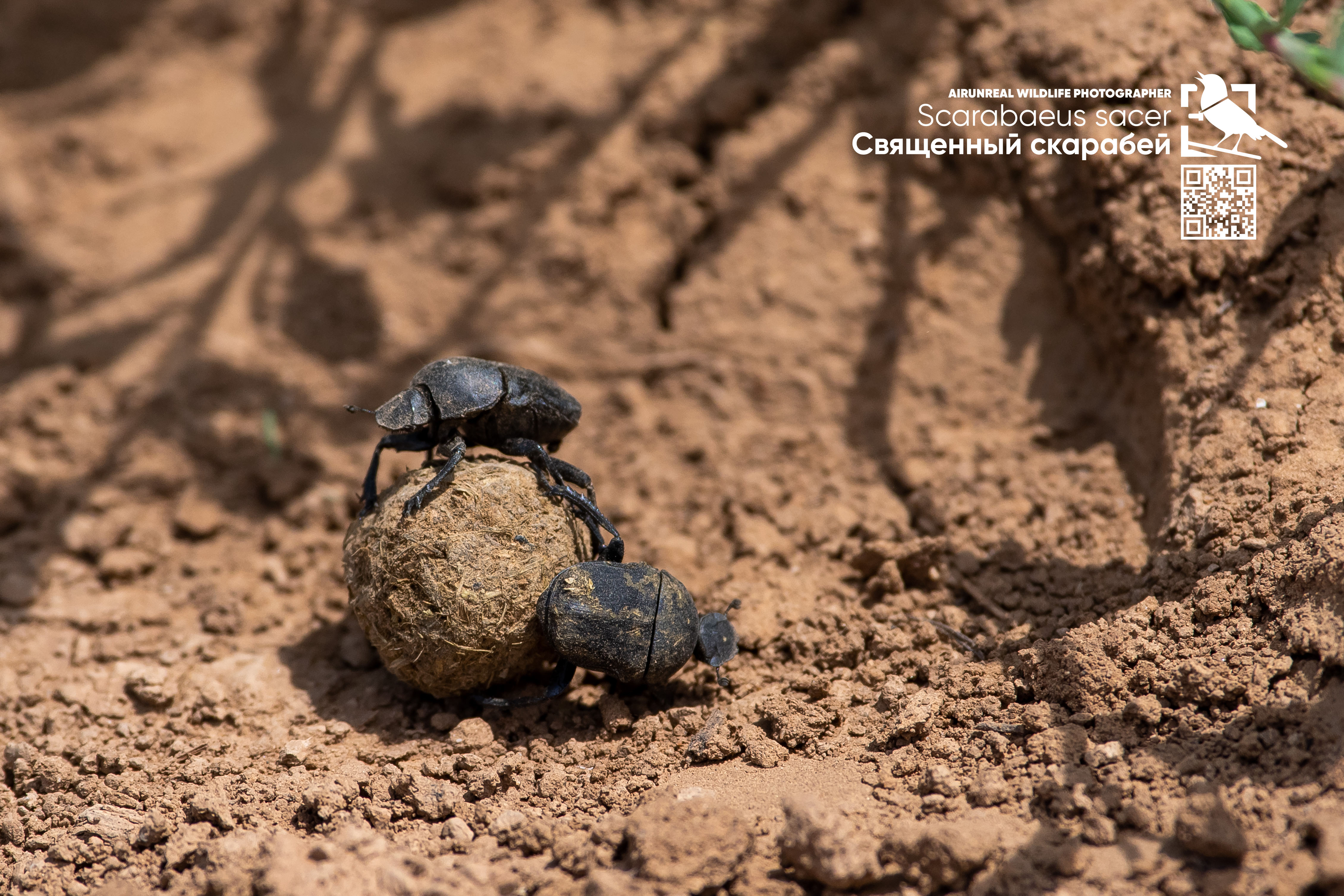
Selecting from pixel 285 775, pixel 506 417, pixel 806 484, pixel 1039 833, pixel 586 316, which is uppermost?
pixel 586 316

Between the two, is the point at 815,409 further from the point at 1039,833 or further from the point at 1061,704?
the point at 1039,833

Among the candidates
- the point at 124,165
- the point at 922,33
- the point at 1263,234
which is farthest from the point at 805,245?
the point at 124,165

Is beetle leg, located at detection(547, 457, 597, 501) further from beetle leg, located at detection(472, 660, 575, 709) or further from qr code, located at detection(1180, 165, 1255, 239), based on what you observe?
qr code, located at detection(1180, 165, 1255, 239)

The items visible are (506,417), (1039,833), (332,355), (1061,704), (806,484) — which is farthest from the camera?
(332,355)

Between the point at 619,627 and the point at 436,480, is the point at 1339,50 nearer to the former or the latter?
the point at 619,627

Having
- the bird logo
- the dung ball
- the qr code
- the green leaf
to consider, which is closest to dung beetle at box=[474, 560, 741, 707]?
the dung ball
